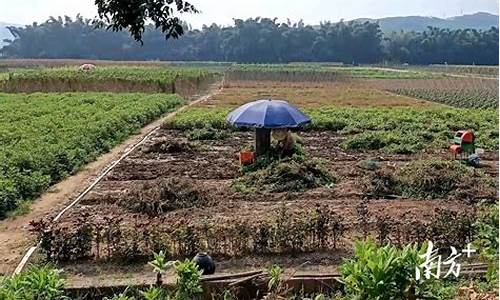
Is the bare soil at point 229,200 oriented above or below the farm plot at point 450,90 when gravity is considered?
above

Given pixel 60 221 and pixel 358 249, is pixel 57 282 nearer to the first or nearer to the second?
pixel 358 249

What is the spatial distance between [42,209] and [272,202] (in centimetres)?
339

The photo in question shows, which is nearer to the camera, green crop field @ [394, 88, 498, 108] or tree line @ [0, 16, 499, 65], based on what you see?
green crop field @ [394, 88, 498, 108]

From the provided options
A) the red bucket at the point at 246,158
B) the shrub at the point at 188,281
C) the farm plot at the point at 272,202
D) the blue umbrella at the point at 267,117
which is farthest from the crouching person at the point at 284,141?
the shrub at the point at 188,281

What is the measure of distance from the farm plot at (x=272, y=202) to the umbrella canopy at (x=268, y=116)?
2.39ft

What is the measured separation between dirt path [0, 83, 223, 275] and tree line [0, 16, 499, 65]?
71.5 m

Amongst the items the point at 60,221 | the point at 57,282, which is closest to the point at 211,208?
the point at 60,221

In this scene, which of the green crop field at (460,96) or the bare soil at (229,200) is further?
the green crop field at (460,96)

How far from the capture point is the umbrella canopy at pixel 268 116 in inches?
443

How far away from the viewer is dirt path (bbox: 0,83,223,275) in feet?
23.6

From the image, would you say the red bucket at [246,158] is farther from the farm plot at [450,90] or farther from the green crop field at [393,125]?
the farm plot at [450,90]

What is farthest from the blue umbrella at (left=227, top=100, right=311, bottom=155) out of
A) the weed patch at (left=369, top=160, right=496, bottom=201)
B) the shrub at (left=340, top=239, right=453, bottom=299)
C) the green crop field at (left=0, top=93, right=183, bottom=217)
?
the shrub at (left=340, top=239, right=453, bottom=299)

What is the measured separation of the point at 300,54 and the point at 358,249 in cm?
8327

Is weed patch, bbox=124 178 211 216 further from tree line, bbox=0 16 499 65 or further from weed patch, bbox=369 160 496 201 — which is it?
tree line, bbox=0 16 499 65
